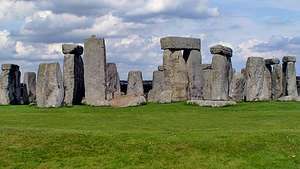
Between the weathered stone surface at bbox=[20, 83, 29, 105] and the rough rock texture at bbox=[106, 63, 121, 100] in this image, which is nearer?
the rough rock texture at bbox=[106, 63, 121, 100]

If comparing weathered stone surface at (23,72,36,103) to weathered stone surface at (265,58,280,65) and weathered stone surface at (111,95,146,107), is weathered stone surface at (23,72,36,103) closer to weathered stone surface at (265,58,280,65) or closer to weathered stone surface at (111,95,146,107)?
weathered stone surface at (111,95,146,107)

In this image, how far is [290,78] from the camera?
43.8m

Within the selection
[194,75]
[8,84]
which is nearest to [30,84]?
[8,84]

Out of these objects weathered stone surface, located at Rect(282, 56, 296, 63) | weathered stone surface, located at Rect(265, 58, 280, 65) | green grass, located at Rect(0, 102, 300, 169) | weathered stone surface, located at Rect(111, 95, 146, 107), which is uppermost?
weathered stone surface, located at Rect(282, 56, 296, 63)

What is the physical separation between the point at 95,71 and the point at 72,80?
153cm

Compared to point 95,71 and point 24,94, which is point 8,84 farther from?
point 95,71

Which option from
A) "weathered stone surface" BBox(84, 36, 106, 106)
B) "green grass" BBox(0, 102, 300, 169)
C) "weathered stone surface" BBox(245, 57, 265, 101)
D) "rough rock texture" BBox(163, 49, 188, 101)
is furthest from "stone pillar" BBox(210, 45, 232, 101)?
"green grass" BBox(0, 102, 300, 169)

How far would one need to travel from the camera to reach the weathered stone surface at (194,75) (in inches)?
1517

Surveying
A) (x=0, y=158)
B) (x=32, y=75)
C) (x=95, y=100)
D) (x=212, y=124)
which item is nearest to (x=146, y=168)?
(x=0, y=158)

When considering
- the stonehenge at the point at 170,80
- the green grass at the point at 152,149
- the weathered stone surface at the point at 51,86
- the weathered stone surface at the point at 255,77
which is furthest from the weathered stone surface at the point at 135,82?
the green grass at the point at 152,149

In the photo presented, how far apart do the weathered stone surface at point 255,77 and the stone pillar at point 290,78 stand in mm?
5369

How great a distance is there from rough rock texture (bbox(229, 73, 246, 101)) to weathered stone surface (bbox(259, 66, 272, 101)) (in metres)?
1.37

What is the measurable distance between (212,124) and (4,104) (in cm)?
2184

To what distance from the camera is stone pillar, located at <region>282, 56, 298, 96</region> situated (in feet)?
143
